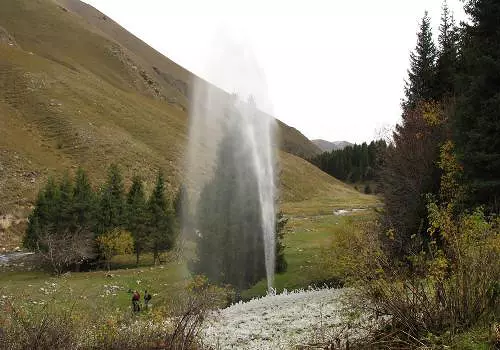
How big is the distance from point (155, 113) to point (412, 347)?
139 meters

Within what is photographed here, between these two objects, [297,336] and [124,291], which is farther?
[124,291]

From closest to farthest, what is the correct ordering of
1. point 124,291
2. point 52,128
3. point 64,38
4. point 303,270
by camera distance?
point 124,291 → point 303,270 → point 52,128 → point 64,38

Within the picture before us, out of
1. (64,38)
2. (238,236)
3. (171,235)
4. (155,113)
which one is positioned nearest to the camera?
(238,236)

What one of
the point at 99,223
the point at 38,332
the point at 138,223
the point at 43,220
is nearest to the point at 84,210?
the point at 99,223

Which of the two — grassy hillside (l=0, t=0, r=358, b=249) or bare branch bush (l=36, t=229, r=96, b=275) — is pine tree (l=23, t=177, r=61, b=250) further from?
grassy hillside (l=0, t=0, r=358, b=249)

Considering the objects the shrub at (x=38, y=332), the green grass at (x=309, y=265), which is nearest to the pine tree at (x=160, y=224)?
the green grass at (x=309, y=265)

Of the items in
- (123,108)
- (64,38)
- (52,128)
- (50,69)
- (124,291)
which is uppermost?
(64,38)

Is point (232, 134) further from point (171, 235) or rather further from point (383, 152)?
point (171, 235)

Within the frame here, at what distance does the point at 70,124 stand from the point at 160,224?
63.1 m

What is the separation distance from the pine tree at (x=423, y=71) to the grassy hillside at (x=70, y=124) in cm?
5308

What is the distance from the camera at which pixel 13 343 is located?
404 inches

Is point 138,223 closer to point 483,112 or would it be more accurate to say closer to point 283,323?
point 283,323

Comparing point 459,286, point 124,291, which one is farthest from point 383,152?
point 459,286

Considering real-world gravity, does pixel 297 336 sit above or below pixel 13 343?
below
